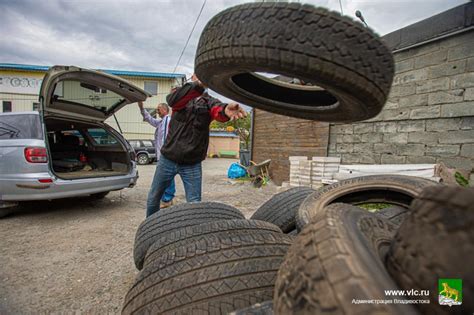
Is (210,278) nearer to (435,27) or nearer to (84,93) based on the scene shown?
Result: (84,93)

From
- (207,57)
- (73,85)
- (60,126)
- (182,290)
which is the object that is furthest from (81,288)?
(60,126)

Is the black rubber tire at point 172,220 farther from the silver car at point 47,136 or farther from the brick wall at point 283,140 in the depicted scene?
the brick wall at point 283,140

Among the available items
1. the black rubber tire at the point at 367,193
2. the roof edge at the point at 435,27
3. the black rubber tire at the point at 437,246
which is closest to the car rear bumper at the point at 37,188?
the black rubber tire at the point at 367,193

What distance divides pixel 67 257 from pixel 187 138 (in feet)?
5.59

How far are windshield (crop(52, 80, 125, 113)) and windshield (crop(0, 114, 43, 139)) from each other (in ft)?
1.58

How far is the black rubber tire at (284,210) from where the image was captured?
6.84 feet

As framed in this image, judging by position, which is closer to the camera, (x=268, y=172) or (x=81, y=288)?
(x=81, y=288)

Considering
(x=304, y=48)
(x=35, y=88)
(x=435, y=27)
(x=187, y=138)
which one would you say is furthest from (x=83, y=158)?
(x=35, y=88)

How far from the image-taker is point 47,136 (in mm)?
4043

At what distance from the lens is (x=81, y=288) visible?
6.70 feet

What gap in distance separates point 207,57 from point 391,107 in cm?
432

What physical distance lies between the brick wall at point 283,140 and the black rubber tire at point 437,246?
5456 mm

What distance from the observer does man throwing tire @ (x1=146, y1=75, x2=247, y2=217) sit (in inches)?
104

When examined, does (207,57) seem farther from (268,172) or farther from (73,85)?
(268,172)
